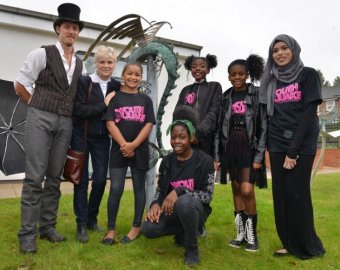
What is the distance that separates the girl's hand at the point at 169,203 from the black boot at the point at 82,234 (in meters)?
1.04

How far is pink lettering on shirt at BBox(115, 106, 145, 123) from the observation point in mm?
3615

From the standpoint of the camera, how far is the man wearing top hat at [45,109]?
3342 mm

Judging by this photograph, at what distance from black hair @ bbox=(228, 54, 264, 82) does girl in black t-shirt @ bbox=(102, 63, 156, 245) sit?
102 cm

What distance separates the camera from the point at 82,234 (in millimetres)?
3750

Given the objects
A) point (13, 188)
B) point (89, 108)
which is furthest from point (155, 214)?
point (13, 188)

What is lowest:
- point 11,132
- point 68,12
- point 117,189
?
point 117,189

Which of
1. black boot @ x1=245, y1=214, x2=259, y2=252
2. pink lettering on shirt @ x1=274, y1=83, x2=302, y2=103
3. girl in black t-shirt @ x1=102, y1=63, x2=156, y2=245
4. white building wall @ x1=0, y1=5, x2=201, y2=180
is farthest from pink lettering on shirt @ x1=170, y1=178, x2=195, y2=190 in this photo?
white building wall @ x1=0, y1=5, x2=201, y2=180

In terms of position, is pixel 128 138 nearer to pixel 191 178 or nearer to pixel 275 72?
pixel 191 178

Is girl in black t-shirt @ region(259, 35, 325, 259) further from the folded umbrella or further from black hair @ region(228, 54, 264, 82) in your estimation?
the folded umbrella

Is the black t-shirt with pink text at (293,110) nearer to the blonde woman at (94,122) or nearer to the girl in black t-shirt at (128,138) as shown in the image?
the girl in black t-shirt at (128,138)

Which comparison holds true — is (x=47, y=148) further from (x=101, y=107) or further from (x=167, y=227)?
(x=167, y=227)

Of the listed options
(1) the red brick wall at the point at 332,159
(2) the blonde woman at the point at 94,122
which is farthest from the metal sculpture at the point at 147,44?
(1) the red brick wall at the point at 332,159

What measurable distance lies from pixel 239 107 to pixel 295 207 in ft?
3.64

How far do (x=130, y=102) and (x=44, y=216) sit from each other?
1.45 metres
